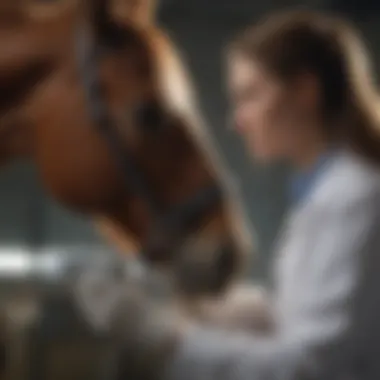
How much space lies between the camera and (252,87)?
126 cm

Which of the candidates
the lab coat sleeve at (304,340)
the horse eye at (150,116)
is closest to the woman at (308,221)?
the lab coat sleeve at (304,340)

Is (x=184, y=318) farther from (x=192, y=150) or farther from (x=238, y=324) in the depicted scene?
(x=192, y=150)

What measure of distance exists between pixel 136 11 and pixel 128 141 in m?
0.18

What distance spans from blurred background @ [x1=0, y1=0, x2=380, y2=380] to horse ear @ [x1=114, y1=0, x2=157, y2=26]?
0.01 meters

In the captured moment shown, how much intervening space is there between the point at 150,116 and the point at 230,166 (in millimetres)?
124

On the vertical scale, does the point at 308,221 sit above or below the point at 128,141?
below

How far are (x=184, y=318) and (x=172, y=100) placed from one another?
28cm

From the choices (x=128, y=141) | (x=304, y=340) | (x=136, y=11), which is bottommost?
(x=304, y=340)

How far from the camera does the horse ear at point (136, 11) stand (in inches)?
48.8

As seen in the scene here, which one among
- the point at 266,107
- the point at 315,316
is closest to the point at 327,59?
the point at 266,107

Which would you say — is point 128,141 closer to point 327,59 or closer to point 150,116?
point 150,116

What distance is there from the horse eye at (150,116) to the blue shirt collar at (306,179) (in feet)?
0.63

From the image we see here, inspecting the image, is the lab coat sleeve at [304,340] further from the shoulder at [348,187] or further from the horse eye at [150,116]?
the horse eye at [150,116]

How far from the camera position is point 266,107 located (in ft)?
4.11
